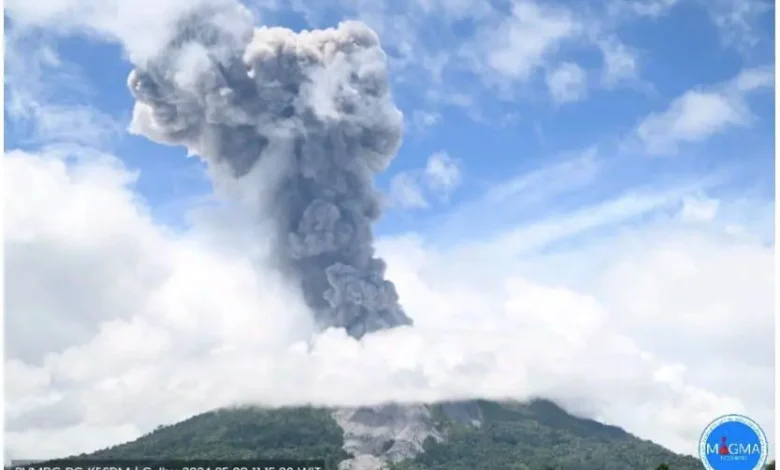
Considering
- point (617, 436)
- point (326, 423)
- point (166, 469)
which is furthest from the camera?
point (617, 436)

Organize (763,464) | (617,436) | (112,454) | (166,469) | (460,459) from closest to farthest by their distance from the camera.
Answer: (763,464) < (166,469) < (112,454) < (460,459) < (617,436)

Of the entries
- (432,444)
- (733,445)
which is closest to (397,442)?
(432,444)

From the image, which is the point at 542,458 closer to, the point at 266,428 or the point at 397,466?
the point at 397,466

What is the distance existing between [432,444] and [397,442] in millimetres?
4688

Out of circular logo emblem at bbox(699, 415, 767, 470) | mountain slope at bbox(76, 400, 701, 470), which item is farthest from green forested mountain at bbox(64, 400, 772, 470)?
circular logo emblem at bbox(699, 415, 767, 470)

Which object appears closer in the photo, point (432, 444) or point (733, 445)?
point (733, 445)

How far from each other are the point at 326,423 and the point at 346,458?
12342mm

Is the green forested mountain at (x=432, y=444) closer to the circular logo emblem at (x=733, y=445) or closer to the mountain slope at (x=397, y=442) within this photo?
A: the mountain slope at (x=397, y=442)

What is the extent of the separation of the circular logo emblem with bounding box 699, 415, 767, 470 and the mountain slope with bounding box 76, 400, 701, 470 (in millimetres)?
99387

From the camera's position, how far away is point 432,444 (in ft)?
412

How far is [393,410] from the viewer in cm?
13338

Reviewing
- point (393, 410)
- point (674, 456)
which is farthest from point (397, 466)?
point (674, 456)

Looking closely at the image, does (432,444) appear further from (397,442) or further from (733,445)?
(733,445)

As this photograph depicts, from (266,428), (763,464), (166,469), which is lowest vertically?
(763,464)
